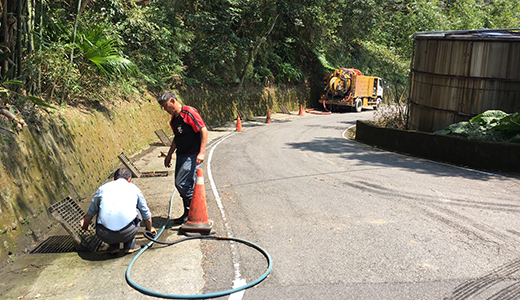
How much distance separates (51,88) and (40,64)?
1284 mm

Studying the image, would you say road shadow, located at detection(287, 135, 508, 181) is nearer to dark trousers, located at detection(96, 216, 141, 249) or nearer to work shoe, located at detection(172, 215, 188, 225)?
work shoe, located at detection(172, 215, 188, 225)

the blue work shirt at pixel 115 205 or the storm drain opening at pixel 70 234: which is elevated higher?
the blue work shirt at pixel 115 205

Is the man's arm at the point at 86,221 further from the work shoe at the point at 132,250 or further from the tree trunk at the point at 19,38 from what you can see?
the tree trunk at the point at 19,38

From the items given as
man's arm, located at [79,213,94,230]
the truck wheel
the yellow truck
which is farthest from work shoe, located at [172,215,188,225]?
the truck wheel

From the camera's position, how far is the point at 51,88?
34.0ft

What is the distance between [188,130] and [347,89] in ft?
93.1

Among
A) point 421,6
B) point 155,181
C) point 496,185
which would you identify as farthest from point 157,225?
point 421,6

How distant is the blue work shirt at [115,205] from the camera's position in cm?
575

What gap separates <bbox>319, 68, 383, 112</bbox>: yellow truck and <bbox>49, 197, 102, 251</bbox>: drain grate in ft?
95.3

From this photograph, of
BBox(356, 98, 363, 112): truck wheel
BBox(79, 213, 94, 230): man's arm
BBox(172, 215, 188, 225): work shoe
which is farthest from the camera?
BBox(356, 98, 363, 112): truck wheel

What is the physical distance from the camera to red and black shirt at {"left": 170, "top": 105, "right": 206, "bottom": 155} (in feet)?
23.7

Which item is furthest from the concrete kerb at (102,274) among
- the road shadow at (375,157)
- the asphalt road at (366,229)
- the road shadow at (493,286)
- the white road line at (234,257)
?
the road shadow at (375,157)

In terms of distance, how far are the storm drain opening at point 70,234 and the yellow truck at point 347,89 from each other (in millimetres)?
29100

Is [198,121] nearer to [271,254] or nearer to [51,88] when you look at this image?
[271,254]
